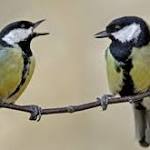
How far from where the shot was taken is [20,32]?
166 centimetres

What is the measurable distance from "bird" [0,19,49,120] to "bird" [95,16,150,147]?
0.16m

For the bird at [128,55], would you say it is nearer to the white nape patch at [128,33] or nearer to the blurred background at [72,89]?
the white nape patch at [128,33]

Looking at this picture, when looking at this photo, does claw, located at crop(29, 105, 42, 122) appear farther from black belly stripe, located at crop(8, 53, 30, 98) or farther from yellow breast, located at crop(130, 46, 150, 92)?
yellow breast, located at crop(130, 46, 150, 92)

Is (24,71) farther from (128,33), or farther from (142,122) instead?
(142,122)

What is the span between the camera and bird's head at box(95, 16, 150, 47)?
5.42 ft

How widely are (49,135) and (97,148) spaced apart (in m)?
0.20

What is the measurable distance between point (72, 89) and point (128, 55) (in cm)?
124

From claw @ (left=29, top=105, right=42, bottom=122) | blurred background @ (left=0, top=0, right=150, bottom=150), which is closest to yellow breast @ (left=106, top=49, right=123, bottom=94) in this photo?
claw @ (left=29, top=105, right=42, bottom=122)

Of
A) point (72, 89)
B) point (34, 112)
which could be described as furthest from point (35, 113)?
point (72, 89)

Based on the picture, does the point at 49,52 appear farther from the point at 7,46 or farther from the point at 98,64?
the point at 7,46

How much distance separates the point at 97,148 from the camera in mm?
2922

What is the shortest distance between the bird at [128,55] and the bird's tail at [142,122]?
173mm

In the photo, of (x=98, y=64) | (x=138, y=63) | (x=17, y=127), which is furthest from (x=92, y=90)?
(x=138, y=63)

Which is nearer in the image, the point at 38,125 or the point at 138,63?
the point at 138,63
